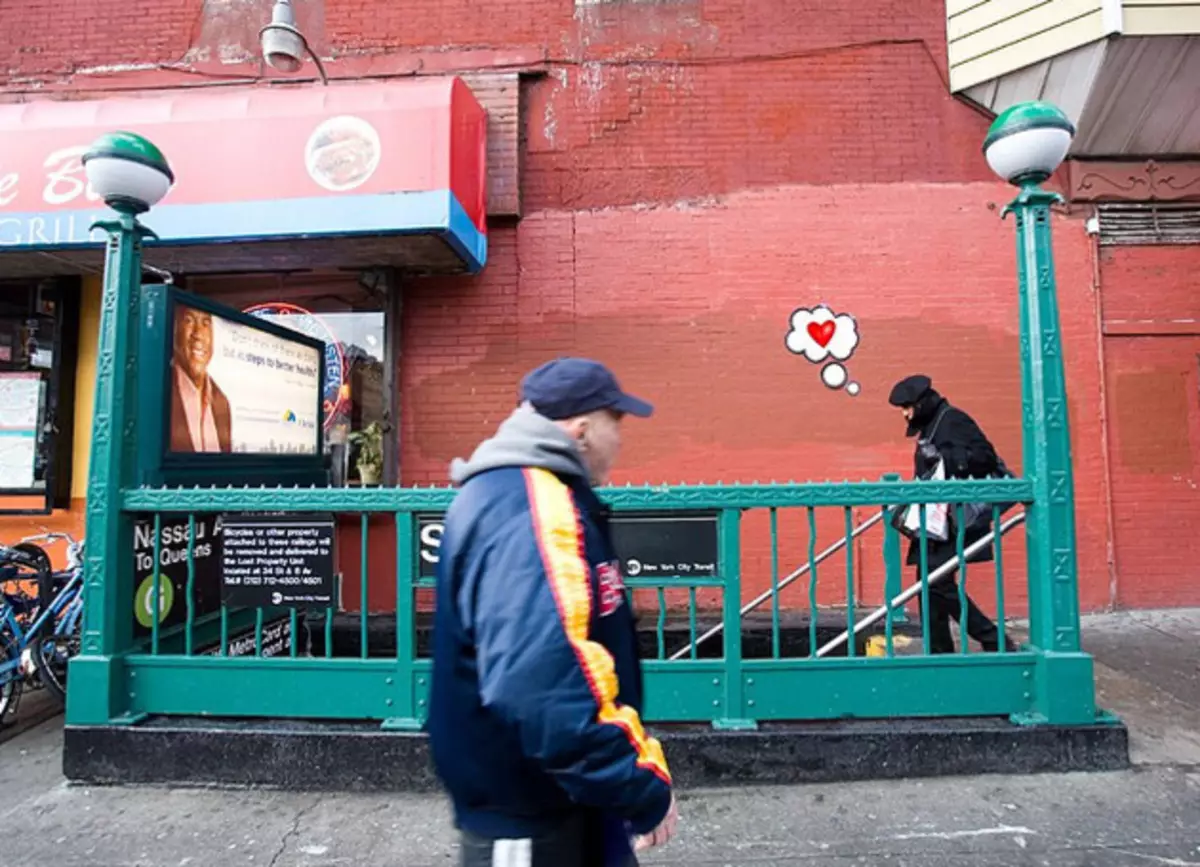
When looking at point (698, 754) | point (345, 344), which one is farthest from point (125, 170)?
point (698, 754)

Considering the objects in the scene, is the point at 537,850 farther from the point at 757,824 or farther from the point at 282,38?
the point at 282,38

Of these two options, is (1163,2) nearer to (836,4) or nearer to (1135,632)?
(836,4)

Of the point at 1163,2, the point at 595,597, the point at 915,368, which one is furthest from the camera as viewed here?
the point at 915,368

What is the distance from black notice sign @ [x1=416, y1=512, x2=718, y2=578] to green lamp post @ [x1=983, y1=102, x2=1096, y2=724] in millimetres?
1567

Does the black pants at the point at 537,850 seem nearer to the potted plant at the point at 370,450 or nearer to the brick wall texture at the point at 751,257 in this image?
the brick wall texture at the point at 751,257

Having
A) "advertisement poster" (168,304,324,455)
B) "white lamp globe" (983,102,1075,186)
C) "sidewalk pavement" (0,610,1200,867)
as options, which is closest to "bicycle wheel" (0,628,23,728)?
"sidewalk pavement" (0,610,1200,867)

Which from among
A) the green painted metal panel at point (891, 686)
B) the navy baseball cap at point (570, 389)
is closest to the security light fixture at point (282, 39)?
the navy baseball cap at point (570, 389)

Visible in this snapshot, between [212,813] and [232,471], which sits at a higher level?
[232,471]

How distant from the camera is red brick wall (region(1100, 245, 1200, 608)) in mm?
6219

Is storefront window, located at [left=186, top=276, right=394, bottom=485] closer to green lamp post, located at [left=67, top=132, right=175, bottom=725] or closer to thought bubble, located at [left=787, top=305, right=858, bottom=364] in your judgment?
green lamp post, located at [left=67, top=132, right=175, bottom=725]

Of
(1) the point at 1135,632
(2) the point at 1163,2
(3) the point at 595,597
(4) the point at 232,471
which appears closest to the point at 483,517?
(3) the point at 595,597

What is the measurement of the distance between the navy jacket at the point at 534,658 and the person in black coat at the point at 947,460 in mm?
3519

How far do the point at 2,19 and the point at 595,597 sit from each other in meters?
8.74

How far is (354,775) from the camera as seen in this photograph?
11.4 feet
